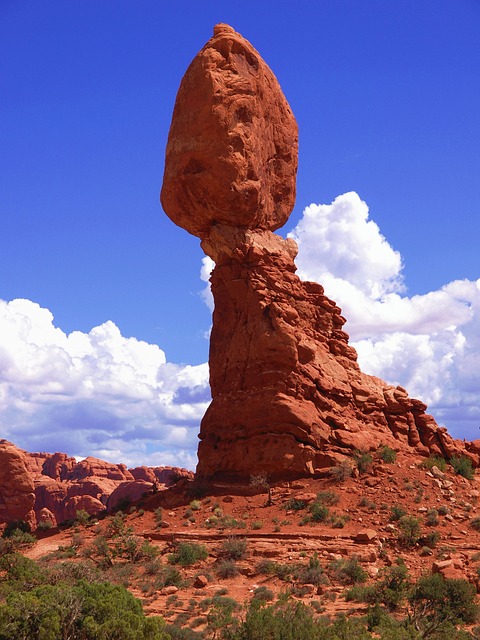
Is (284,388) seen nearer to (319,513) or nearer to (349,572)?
(319,513)

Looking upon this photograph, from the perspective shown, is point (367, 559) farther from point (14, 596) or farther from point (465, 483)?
point (14, 596)

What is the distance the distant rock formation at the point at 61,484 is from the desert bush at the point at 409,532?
11.8 meters

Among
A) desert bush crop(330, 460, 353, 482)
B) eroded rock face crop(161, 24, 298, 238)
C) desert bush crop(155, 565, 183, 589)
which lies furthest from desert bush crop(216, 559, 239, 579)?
eroded rock face crop(161, 24, 298, 238)

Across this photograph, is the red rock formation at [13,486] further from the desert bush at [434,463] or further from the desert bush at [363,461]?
the desert bush at [434,463]

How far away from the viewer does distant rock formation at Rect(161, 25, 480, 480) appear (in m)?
30.8

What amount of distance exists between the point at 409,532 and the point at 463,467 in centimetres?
696

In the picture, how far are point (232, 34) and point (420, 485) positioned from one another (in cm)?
2147

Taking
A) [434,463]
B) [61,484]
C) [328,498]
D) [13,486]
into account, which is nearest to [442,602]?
[328,498]

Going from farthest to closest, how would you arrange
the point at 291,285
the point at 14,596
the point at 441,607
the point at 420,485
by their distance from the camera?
the point at 291,285, the point at 420,485, the point at 441,607, the point at 14,596

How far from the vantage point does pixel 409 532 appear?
2597cm

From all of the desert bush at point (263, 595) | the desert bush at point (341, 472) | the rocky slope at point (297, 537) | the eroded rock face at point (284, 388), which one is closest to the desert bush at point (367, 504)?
the rocky slope at point (297, 537)

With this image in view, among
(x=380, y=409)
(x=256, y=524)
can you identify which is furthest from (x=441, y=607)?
(x=380, y=409)

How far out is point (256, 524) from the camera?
27078 millimetres

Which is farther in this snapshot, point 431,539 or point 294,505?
point 294,505
